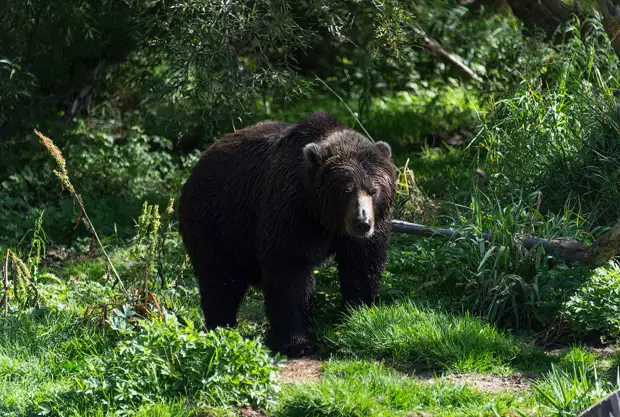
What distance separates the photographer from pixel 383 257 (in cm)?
739

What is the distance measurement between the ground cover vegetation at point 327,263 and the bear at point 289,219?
35 cm

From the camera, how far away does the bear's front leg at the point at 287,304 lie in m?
7.09

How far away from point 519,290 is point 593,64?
11.5 ft

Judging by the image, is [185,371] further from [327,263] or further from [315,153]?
[327,263]

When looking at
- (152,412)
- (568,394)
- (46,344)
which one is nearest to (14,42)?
(46,344)

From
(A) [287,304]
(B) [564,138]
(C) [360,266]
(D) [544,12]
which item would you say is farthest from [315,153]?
(D) [544,12]

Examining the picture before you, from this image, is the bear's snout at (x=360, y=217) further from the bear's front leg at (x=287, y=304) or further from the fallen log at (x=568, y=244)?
the fallen log at (x=568, y=244)

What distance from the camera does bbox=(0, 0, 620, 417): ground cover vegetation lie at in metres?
5.73

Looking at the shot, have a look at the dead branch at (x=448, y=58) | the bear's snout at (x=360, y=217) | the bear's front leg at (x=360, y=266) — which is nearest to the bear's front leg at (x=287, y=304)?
the bear's front leg at (x=360, y=266)

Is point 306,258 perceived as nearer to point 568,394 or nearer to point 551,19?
point 568,394

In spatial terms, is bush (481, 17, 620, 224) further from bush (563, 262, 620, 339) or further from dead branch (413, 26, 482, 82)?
dead branch (413, 26, 482, 82)

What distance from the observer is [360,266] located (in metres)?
7.36

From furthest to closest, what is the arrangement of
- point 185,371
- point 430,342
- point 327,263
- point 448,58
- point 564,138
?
point 448,58 → point 564,138 → point 327,263 → point 430,342 → point 185,371

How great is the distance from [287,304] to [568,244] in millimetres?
2370
